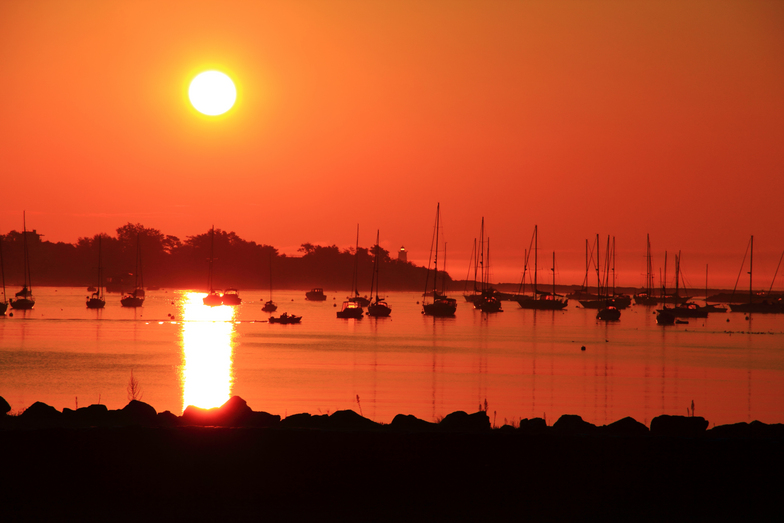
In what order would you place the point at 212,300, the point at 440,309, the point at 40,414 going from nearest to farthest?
the point at 40,414 → the point at 440,309 → the point at 212,300

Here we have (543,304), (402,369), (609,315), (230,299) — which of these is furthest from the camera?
(230,299)

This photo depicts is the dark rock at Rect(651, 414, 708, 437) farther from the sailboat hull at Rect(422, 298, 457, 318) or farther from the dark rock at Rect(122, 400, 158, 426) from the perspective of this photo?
the sailboat hull at Rect(422, 298, 457, 318)

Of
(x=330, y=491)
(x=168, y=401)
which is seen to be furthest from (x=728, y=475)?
(x=168, y=401)

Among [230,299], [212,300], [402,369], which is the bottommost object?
[402,369]

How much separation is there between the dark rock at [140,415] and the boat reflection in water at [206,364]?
33.7 feet

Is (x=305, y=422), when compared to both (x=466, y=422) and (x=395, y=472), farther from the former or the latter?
(x=395, y=472)

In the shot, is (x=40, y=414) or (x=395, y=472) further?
(x=40, y=414)

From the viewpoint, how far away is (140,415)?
16.6 m

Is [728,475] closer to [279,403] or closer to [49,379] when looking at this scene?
[279,403]

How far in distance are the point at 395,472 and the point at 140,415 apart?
8.24 meters

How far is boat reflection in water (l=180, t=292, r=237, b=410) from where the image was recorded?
A: 33.9 m

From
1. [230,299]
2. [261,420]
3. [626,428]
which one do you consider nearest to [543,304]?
[230,299]

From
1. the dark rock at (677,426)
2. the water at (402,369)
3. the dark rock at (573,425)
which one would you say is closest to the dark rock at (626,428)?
the dark rock at (677,426)

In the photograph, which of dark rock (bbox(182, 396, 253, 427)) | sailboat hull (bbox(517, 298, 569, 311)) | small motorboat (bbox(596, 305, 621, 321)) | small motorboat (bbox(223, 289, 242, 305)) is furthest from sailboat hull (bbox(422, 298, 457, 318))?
dark rock (bbox(182, 396, 253, 427))
